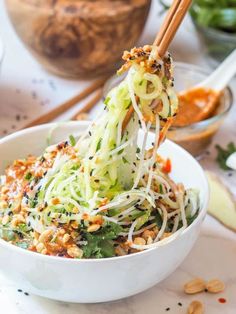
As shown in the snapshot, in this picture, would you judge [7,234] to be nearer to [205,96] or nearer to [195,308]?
[195,308]

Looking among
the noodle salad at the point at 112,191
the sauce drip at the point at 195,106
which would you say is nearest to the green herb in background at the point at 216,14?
the sauce drip at the point at 195,106

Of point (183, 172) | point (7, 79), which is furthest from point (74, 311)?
point (7, 79)

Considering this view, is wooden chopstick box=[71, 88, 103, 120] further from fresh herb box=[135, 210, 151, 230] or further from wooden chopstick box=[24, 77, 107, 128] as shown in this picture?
fresh herb box=[135, 210, 151, 230]

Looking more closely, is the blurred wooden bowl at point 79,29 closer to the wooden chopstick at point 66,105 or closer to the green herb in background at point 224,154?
the wooden chopstick at point 66,105

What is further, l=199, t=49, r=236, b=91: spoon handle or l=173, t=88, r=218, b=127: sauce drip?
l=199, t=49, r=236, b=91: spoon handle

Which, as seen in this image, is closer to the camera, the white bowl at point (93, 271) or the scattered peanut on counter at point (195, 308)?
the white bowl at point (93, 271)

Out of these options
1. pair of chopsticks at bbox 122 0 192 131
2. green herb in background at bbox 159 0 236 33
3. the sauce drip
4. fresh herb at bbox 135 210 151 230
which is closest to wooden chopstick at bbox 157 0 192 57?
pair of chopsticks at bbox 122 0 192 131

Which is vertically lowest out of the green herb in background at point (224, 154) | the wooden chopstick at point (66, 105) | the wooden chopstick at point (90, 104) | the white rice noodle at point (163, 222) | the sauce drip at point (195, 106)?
the wooden chopstick at point (66, 105)

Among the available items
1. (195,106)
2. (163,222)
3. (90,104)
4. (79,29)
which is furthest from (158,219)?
(79,29)
